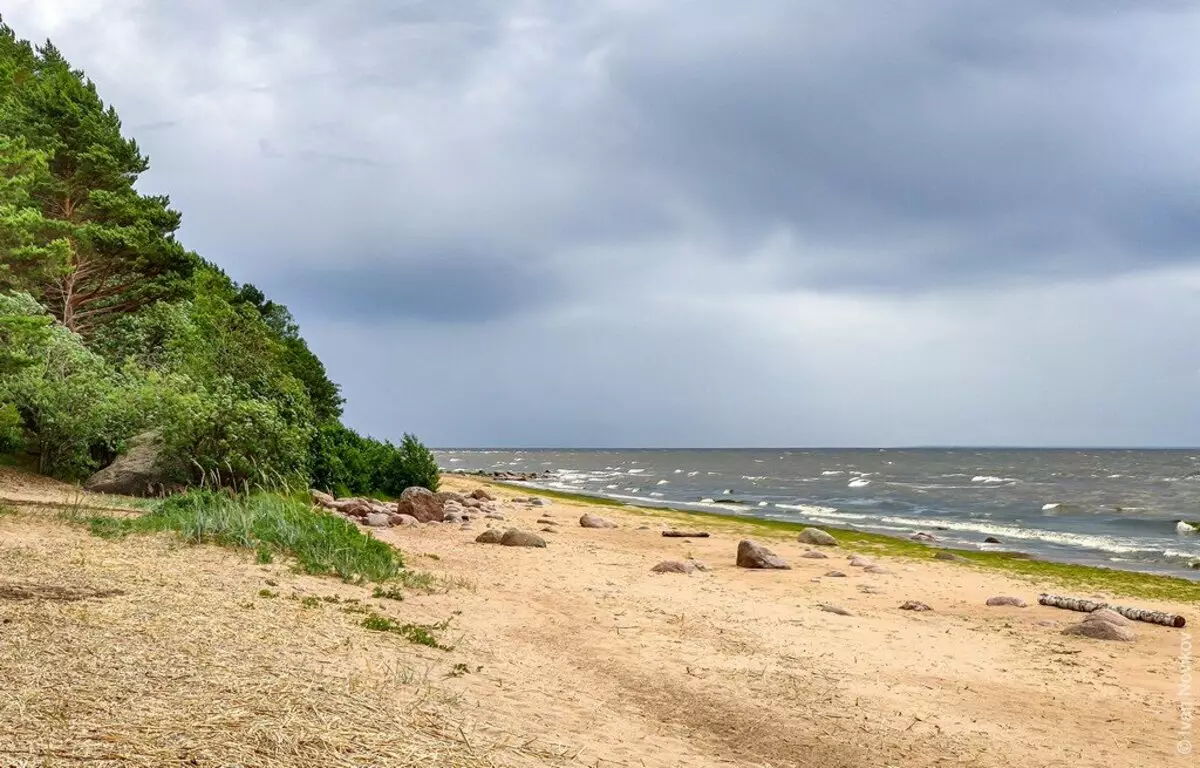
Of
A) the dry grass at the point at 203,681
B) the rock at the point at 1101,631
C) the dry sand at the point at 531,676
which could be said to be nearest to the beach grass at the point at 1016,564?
the dry sand at the point at 531,676

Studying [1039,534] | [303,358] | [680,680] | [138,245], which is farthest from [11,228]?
[1039,534]

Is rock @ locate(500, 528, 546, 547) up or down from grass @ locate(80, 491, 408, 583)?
down

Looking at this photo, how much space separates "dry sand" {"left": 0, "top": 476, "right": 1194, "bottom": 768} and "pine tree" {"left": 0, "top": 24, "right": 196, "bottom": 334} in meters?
19.3

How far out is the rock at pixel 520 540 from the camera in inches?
794

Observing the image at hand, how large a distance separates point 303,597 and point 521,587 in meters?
4.73

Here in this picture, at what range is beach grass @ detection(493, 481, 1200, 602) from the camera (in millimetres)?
19469

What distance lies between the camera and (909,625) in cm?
1299

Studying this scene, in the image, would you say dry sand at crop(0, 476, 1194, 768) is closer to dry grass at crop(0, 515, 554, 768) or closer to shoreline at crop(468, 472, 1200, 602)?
dry grass at crop(0, 515, 554, 768)

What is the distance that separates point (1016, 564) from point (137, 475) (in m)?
25.3

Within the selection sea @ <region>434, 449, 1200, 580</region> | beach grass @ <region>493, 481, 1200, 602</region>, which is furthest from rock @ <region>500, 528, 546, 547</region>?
sea @ <region>434, 449, 1200, 580</region>

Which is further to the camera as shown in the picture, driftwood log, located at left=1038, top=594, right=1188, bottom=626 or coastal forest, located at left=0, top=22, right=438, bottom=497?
coastal forest, located at left=0, top=22, right=438, bottom=497

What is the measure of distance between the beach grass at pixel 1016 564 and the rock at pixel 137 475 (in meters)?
19.7

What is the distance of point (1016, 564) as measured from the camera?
24.1 metres

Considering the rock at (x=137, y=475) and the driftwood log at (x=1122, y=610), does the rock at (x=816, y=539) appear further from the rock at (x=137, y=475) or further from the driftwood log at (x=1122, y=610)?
the rock at (x=137, y=475)
